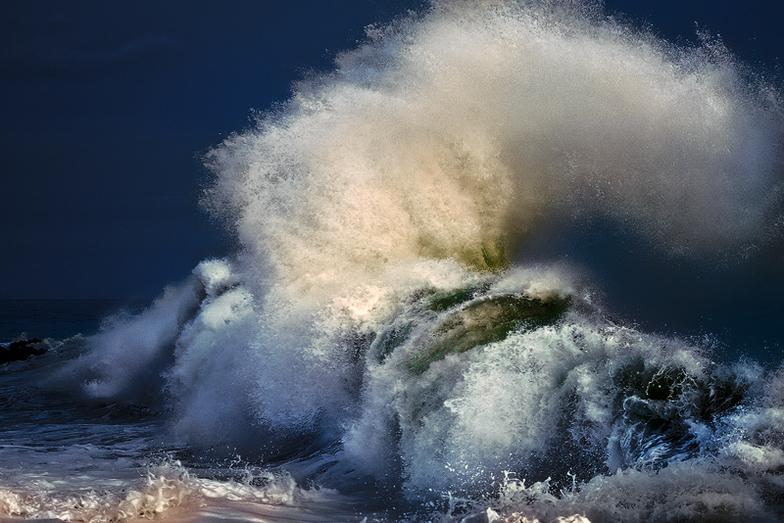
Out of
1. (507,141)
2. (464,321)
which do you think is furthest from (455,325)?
(507,141)

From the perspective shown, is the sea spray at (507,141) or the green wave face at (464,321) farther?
the sea spray at (507,141)

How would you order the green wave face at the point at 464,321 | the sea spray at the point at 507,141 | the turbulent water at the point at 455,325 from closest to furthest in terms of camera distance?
the turbulent water at the point at 455,325, the green wave face at the point at 464,321, the sea spray at the point at 507,141

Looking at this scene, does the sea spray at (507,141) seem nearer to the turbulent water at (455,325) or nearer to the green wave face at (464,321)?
the turbulent water at (455,325)

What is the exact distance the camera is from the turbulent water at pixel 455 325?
204 inches

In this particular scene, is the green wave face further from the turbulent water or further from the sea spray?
the sea spray

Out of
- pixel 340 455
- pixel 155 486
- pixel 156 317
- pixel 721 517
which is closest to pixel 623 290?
pixel 340 455

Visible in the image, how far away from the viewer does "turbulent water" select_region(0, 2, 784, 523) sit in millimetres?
5184

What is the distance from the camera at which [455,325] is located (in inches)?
274

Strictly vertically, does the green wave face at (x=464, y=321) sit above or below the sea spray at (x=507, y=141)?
below

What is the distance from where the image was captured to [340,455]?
6676 mm

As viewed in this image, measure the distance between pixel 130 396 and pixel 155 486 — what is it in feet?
23.5

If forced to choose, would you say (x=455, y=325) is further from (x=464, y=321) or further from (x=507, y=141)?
(x=507, y=141)

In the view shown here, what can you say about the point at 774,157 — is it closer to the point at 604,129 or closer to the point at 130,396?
the point at 604,129

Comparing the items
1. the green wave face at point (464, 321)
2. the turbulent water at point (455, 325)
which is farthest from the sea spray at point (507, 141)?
the green wave face at point (464, 321)
